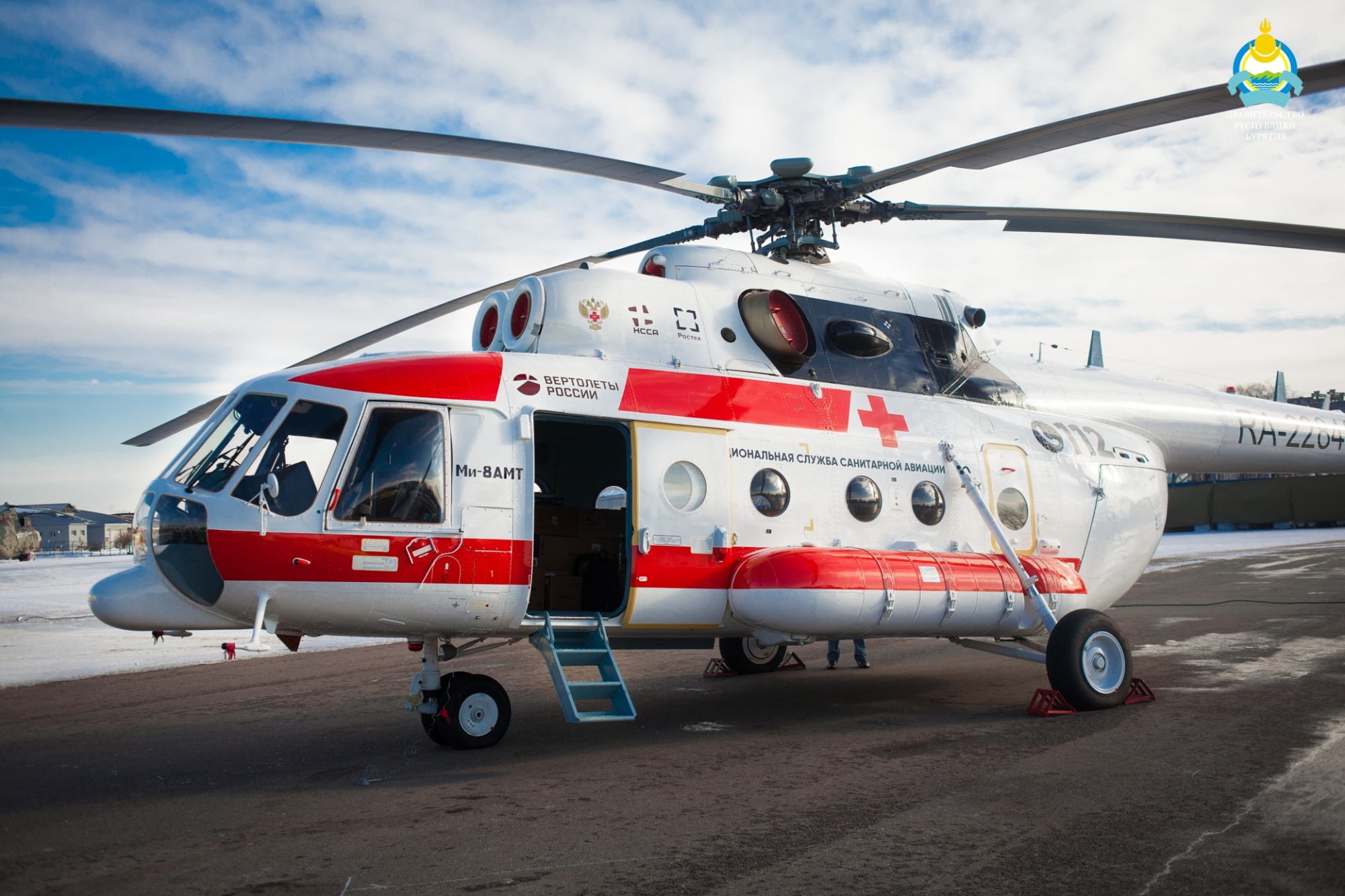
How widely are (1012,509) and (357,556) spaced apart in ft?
22.0

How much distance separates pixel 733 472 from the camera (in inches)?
322

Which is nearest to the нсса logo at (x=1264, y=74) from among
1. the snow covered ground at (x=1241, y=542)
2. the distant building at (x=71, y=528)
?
the snow covered ground at (x=1241, y=542)

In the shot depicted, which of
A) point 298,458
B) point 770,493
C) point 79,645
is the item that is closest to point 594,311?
point 770,493

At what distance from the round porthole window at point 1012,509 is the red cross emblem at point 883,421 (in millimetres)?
1362

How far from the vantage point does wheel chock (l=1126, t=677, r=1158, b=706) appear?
8656 millimetres

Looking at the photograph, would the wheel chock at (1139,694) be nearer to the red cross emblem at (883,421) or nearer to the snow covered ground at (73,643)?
the red cross emblem at (883,421)

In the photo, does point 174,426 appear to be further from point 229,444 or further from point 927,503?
point 927,503

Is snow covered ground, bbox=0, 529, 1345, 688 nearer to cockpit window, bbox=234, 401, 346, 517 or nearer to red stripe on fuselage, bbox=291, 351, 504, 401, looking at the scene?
cockpit window, bbox=234, 401, 346, 517

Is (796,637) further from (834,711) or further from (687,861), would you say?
(687,861)

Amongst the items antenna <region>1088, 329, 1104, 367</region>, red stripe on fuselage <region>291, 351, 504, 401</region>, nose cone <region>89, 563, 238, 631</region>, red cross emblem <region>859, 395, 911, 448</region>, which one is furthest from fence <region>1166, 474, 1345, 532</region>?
nose cone <region>89, 563, 238, 631</region>

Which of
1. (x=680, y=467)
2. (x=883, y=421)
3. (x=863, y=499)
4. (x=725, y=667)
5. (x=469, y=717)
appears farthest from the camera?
(x=725, y=667)

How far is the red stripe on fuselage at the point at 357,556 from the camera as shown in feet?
20.9

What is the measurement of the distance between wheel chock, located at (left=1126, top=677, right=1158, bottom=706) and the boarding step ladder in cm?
494

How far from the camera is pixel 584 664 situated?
7086mm
